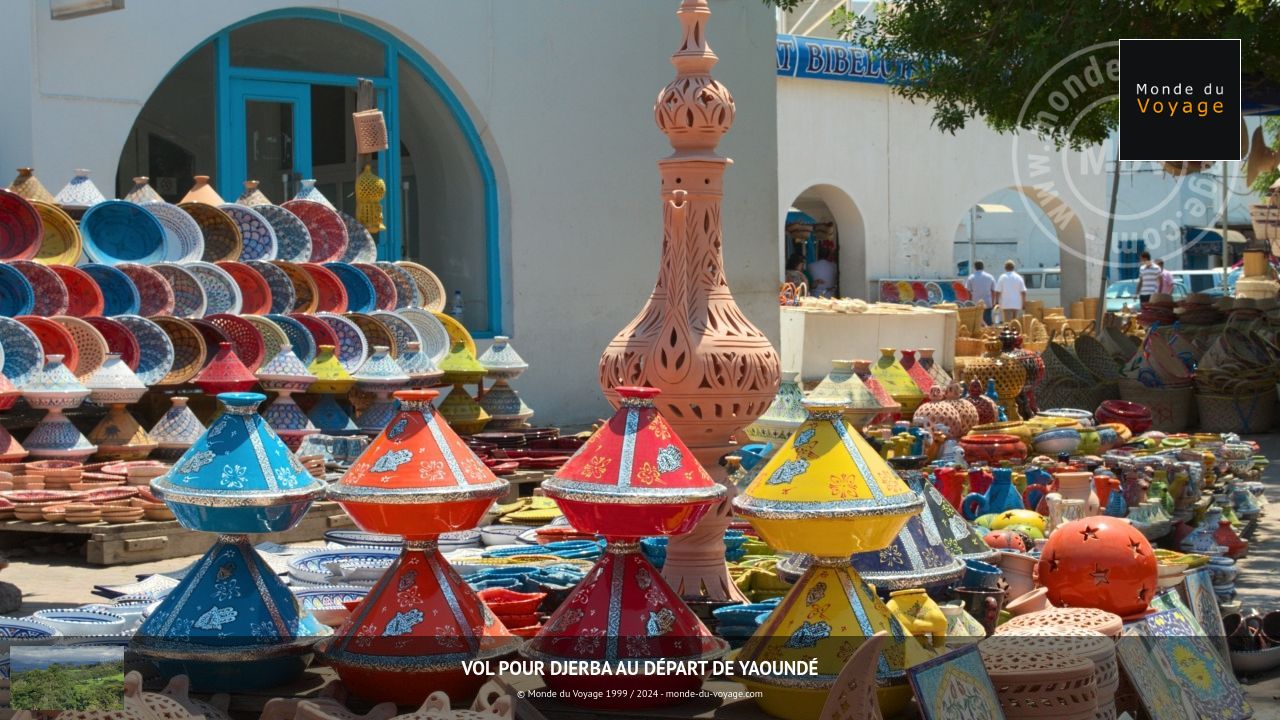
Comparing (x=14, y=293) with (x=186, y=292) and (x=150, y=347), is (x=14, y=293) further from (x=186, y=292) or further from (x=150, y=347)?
(x=186, y=292)

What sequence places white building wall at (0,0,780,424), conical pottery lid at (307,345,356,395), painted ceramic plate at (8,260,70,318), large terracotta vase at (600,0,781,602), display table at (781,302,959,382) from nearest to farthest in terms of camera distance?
large terracotta vase at (600,0,781,602)
painted ceramic plate at (8,260,70,318)
conical pottery lid at (307,345,356,395)
white building wall at (0,0,780,424)
display table at (781,302,959,382)

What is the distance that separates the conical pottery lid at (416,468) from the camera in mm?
3650

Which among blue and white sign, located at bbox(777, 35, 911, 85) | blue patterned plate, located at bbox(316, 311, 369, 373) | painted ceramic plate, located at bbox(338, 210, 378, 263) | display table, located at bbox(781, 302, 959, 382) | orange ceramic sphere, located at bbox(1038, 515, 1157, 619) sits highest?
blue and white sign, located at bbox(777, 35, 911, 85)

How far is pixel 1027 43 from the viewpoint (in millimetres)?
11008

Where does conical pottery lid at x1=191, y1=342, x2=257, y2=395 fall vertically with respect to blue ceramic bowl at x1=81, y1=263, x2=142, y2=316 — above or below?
below

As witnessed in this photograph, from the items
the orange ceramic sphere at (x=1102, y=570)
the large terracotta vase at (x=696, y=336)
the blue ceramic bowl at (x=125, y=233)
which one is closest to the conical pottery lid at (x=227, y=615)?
the large terracotta vase at (x=696, y=336)

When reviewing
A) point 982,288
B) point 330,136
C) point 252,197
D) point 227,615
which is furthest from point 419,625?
point 982,288

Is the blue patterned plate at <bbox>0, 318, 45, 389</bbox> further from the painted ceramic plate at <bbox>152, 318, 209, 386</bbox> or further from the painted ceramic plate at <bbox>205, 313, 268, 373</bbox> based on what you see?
the painted ceramic plate at <bbox>205, 313, 268, 373</bbox>

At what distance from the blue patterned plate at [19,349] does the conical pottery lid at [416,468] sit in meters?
4.69

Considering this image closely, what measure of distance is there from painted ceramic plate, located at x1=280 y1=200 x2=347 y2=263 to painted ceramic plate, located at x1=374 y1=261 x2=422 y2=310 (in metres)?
0.30

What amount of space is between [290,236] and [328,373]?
1418 millimetres

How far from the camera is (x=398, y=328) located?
9.84 metres

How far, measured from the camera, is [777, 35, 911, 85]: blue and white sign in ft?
66.9

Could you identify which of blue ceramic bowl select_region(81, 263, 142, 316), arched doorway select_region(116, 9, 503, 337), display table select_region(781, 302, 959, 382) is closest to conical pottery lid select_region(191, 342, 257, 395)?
blue ceramic bowl select_region(81, 263, 142, 316)
